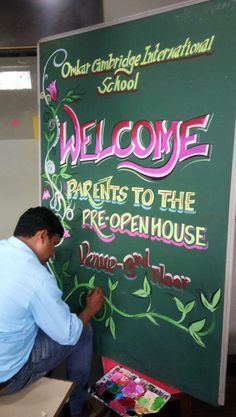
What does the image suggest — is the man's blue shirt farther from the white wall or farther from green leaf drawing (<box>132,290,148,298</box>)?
the white wall

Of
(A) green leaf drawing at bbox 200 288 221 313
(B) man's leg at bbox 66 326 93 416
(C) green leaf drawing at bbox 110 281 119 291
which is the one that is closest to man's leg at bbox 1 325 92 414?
(B) man's leg at bbox 66 326 93 416

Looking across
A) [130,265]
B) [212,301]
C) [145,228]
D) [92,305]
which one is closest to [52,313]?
[92,305]

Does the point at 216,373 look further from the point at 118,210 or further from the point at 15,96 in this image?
the point at 15,96

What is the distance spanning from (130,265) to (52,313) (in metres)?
0.37

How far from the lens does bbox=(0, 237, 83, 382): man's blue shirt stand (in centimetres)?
124

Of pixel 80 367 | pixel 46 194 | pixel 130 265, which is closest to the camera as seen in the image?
pixel 130 265

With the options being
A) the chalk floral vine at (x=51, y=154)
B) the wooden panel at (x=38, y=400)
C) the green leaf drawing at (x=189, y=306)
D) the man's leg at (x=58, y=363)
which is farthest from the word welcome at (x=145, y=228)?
the wooden panel at (x=38, y=400)

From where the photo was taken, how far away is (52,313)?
1271 millimetres

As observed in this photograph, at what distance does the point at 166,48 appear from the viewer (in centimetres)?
125

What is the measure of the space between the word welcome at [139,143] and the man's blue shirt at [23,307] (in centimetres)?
49

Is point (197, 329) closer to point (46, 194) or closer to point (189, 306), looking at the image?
point (189, 306)

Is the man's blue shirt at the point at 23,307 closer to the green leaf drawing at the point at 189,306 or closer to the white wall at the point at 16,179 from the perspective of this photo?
the green leaf drawing at the point at 189,306

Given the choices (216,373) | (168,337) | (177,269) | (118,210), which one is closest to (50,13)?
(118,210)

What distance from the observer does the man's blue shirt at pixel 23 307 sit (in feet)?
4.08
